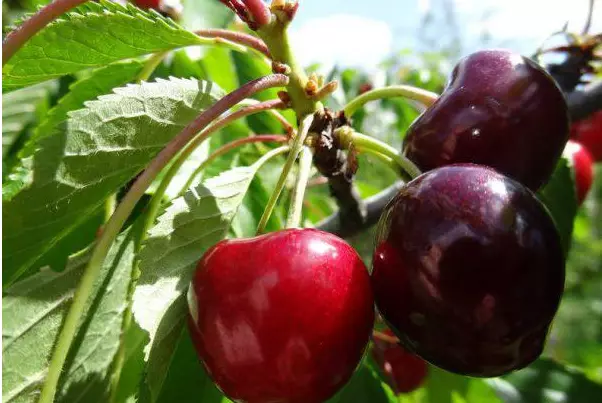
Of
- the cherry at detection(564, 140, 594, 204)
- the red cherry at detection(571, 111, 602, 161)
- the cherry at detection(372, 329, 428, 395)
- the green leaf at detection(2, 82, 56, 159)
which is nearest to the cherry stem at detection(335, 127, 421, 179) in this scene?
the cherry at detection(372, 329, 428, 395)

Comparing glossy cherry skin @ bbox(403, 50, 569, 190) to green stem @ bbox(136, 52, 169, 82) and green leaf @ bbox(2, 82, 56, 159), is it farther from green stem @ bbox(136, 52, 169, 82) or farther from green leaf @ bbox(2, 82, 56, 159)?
green leaf @ bbox(2, 82, 56, 159)

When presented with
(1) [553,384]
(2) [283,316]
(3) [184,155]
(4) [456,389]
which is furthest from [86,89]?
(1) [553,384]

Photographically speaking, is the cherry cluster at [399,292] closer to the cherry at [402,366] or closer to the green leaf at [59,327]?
the green leaf at [59,327]

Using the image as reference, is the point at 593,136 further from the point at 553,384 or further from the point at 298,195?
the point at 298,195

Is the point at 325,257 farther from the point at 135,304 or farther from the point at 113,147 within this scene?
the point at 113,147

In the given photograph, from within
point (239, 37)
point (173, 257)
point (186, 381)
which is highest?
point (239, 37)

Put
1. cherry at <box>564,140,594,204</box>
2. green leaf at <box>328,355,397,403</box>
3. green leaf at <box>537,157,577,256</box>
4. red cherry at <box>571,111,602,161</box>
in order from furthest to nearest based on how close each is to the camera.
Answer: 1. red cherry at <box>571,111,602,161</box>
2. cherry at <box>564,140,594,204</box>
3. green leaf at <box>537,157,577,256</box>
4. green leaf at <box>328,355,397,403</box>

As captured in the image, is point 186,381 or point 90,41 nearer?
point 90,41
